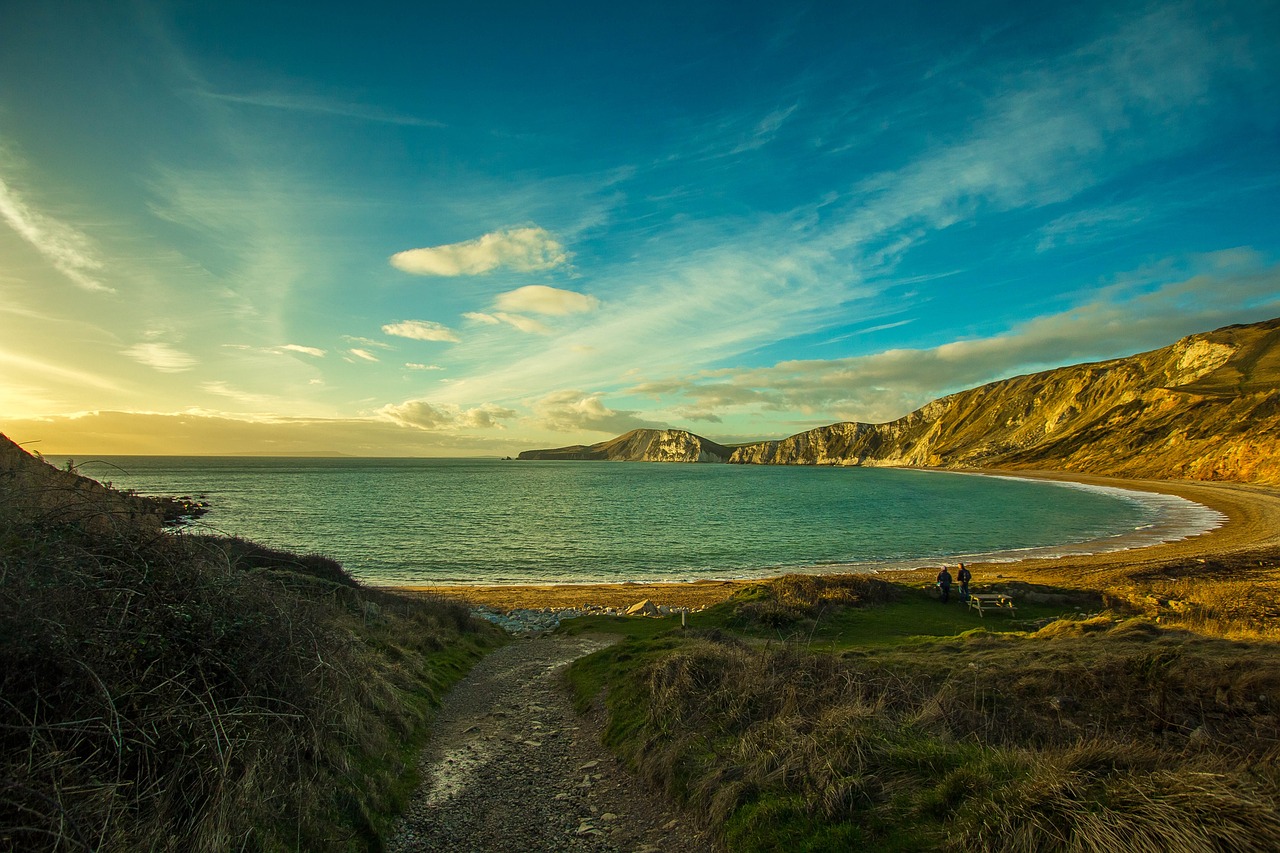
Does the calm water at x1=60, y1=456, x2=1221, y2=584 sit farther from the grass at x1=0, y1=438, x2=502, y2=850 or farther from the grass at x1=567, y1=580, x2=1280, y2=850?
the grass at x1=0, y1=438, x2=502, y2=850

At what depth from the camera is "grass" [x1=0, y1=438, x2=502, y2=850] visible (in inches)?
169

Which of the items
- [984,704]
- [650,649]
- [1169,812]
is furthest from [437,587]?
[1169,812]

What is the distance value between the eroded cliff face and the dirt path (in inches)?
→ 4726

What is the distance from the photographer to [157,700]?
17.1 feet

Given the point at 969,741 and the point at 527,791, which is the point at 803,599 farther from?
the point at 527,791

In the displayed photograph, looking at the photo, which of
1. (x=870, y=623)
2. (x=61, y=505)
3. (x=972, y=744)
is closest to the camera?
(x=61, y=505)

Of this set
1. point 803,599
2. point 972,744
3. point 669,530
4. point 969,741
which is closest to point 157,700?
point 972,744

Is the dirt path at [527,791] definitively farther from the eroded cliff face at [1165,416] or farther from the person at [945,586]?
the eroded cliff face at [1165,416]

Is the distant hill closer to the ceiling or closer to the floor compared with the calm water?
closer to the ceiling

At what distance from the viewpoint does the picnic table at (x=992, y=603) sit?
2233 centimetres

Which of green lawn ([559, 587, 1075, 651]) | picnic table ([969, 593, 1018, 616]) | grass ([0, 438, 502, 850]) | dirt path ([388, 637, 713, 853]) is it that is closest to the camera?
grass ([0, 438, 502, 850])

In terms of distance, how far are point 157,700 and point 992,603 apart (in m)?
26.6

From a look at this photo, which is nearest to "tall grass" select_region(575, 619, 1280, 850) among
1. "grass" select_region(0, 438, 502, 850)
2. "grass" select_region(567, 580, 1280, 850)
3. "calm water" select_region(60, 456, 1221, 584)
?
"grass" select_region(567, 580, 1280, 850)

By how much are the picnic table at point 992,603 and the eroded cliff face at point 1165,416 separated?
99.7 meters
